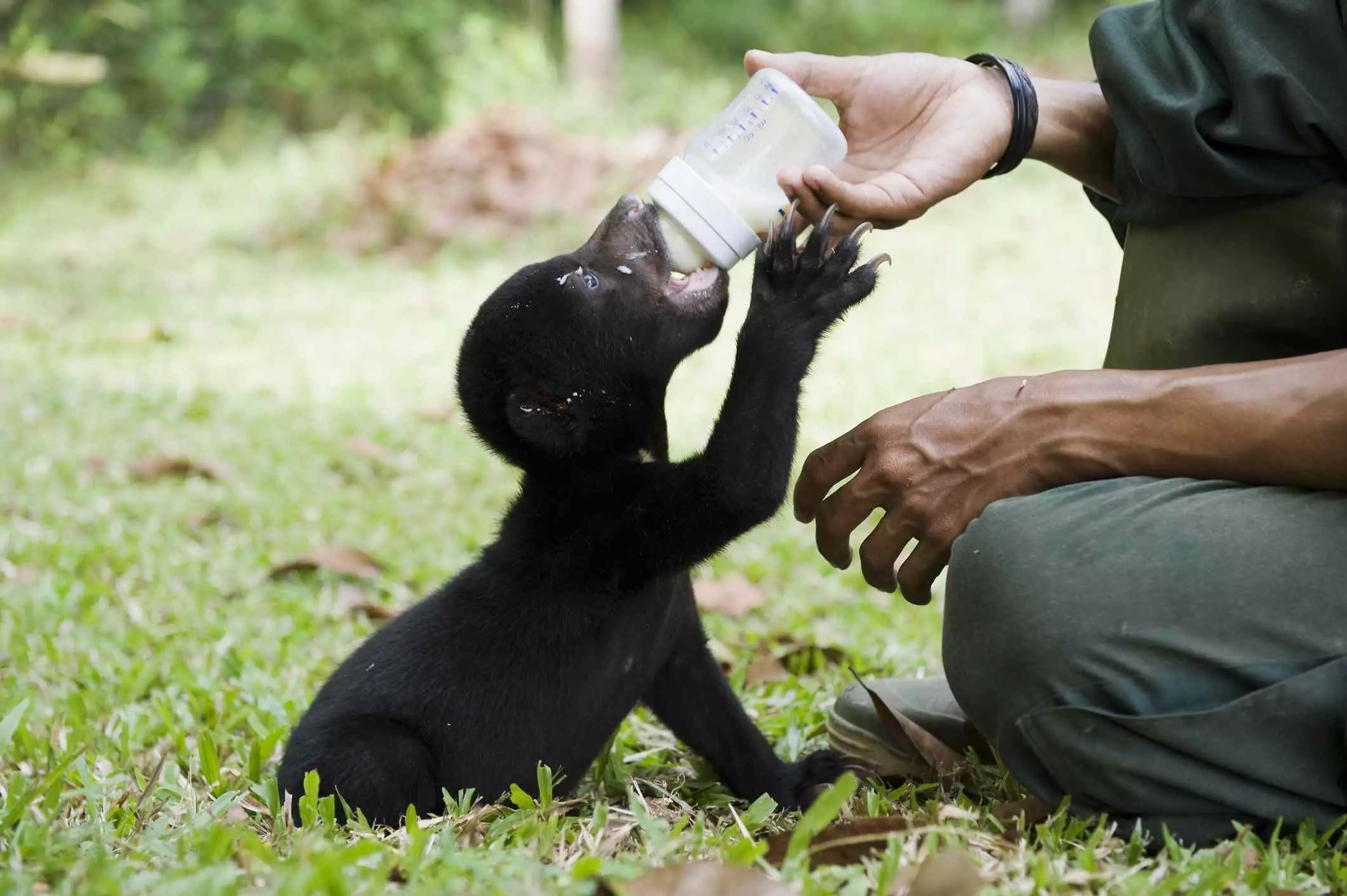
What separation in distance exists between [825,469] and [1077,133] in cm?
108

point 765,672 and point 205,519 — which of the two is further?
point 205,519

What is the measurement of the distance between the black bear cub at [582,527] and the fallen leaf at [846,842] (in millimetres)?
639

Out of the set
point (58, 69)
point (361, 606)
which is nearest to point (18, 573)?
point (361, 606)

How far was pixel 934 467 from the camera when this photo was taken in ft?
8.77

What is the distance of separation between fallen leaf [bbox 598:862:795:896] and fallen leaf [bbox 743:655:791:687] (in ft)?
5.55

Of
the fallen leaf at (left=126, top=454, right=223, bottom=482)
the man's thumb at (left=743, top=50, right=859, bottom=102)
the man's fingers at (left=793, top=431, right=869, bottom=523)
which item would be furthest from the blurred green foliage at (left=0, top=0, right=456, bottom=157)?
the man's fingers at (left=793, top=431, right=869, bottom=523)

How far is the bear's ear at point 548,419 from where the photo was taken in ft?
8.81

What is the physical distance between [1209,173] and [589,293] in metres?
1.20

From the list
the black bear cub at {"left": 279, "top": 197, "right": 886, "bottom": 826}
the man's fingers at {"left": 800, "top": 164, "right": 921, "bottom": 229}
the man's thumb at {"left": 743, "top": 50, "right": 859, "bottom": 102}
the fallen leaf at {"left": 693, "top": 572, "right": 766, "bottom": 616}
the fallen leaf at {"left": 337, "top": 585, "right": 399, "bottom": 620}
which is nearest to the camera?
the black bear cub at {"left": 279, "top": 197, "right": 886, "bottom": 826}

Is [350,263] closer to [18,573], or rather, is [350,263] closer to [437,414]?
[437,414]

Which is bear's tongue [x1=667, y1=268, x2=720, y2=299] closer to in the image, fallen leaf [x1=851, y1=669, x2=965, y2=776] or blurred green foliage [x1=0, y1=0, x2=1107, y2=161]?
fallen leaf [x1=851, y1=669, x2=965, y2=776]

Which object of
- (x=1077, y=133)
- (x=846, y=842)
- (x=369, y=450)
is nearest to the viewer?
(x=846, y=842)

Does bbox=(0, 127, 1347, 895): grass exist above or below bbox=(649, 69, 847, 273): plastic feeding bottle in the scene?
below

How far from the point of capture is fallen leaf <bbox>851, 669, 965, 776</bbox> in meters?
2.80
